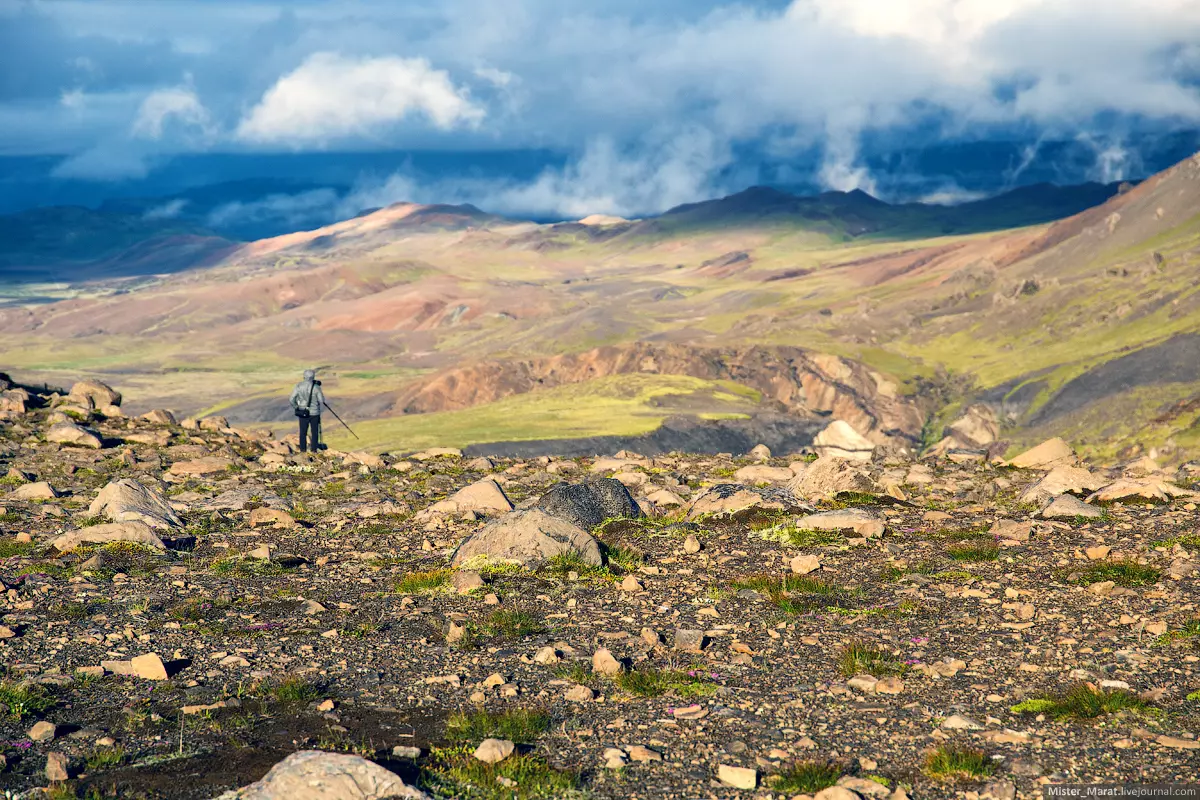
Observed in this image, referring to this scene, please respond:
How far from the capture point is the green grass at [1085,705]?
37.0 feet

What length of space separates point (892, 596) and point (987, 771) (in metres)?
6.36

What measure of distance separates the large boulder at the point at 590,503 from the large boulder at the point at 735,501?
133 centimetres

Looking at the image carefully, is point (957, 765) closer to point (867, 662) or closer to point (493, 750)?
point (867, 662)

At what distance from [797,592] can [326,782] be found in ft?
30.6

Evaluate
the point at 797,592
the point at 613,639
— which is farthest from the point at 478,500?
the point at 613,639

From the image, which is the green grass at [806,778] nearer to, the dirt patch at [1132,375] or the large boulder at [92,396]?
the large boulder at [92,396]

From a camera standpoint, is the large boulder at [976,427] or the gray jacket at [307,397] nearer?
the gray jacket at [307,397]

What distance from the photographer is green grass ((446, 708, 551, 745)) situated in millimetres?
11031

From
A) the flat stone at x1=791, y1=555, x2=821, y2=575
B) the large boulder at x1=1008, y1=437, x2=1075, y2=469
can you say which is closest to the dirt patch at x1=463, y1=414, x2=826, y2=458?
the large boulder at x1=1008, y1=437, x2=1075, y2=469

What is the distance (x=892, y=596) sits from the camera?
16.3 m

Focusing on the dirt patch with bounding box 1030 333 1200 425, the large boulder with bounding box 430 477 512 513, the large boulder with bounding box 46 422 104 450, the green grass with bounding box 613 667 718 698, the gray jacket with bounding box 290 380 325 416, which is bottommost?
the dirt patch with bounding box 1030 333 1200 425

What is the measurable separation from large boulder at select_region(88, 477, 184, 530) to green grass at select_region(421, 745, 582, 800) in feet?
41.8

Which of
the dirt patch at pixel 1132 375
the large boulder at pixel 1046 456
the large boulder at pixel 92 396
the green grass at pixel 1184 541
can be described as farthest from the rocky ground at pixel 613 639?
the dirt patch at pixel 1132 375

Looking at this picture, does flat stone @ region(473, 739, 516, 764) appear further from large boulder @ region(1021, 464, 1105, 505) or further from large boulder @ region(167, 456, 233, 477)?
large boulder @ region(167, 456, 233, 477)
